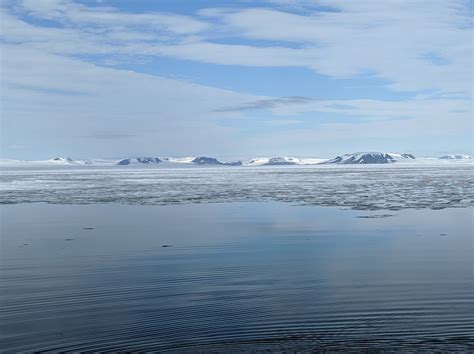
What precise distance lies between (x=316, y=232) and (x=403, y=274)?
544 cm

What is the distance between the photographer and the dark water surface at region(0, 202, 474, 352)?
7.24 metres

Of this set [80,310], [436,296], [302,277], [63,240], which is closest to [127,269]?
[80,310]

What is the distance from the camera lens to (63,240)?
49.4 feet

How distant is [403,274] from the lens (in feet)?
34.3

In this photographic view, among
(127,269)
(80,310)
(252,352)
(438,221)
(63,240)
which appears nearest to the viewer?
(252,352)

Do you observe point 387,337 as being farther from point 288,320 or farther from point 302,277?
point 302,277

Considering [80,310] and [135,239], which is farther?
[135,239]

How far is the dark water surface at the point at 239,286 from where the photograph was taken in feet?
23.7

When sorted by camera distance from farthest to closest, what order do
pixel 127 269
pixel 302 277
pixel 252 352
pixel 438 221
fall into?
pixel 438 221 → pixel 127 269 → pixel 302 277 → pixel 252 352

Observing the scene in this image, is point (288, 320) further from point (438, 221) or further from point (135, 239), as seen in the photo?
point (438, 221)

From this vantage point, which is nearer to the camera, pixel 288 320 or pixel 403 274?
pixel 288 320

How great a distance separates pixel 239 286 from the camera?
32.1 feet

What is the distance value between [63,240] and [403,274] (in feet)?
28.9

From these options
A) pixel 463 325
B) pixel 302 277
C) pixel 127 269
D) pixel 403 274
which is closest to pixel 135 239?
pixel 127 269
